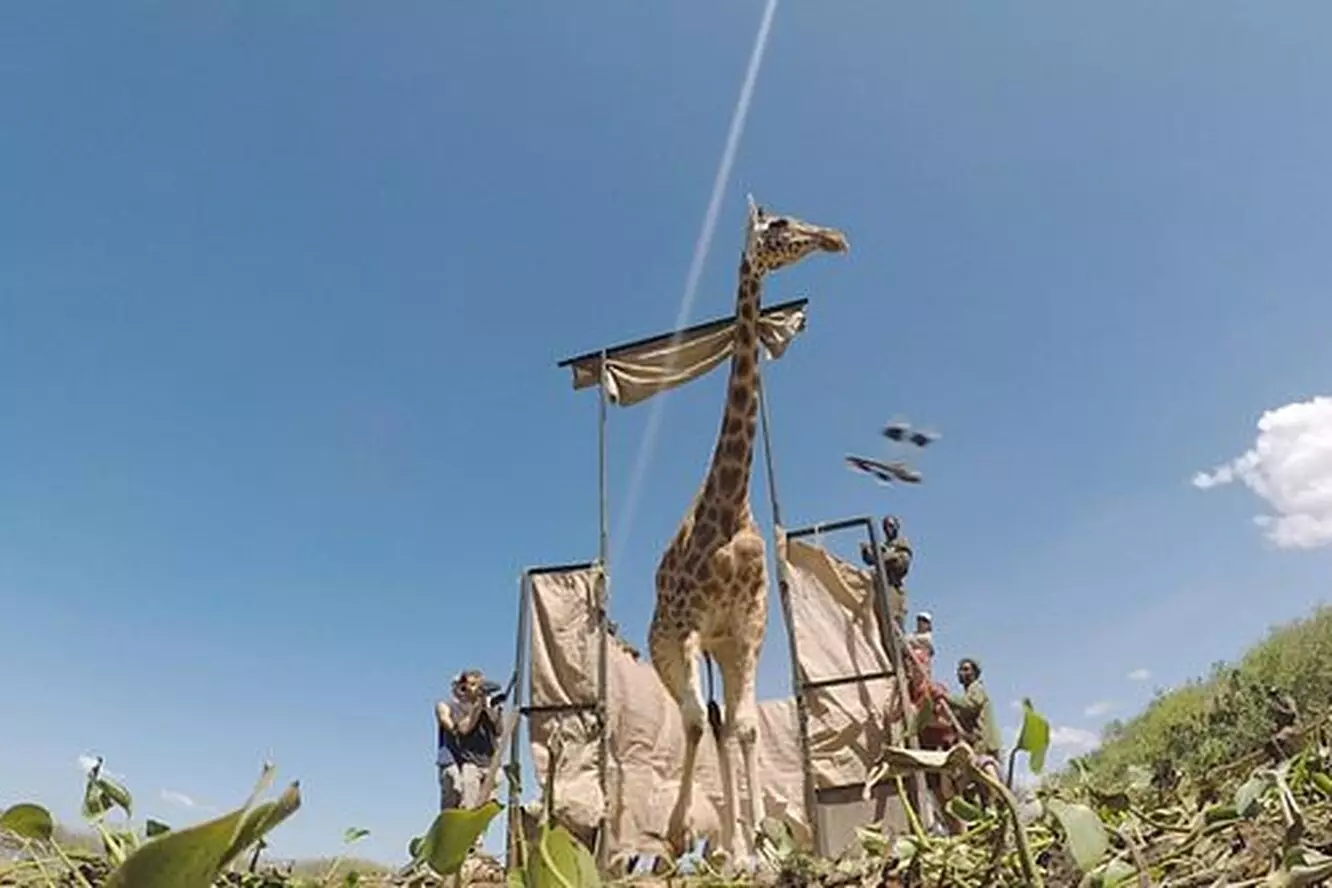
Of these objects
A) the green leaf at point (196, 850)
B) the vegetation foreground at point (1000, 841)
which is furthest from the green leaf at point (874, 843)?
the green leaf at point (196, 850)

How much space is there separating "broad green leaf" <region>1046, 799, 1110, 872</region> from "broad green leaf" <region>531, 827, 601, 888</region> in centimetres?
25

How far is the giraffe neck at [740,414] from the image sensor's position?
22.7 feet

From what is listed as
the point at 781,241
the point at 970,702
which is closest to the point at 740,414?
the point at 781,241

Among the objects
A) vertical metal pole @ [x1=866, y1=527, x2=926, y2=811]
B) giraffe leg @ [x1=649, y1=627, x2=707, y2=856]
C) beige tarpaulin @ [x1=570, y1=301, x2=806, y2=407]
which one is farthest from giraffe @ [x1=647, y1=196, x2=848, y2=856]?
beige tarpaulin @ [x1=570, y1=301, x2=806, y2=407]

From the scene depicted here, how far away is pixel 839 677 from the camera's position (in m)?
6.85

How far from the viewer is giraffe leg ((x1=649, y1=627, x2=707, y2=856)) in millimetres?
6395

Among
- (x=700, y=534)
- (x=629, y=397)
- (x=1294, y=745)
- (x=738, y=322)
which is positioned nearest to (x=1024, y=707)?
(x=1294, y=745)

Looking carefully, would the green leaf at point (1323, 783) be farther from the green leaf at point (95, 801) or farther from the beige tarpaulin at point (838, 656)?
the beige tarpaulin at point (838, 656)

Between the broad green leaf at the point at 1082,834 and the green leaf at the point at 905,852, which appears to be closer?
the broad green leaf at the point at 1082,834

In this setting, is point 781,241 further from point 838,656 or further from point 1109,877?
point 1109,877

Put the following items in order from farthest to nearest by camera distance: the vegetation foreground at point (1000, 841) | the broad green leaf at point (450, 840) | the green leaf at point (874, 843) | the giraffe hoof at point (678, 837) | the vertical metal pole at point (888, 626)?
the giraffe hoof at point (678, 837) < the vertical metal pole at point (888, 626) < the green leaf at point (874, 843) < the broad green leaf at point (450, 840) < the vegetation foreground at point (1000, 841)

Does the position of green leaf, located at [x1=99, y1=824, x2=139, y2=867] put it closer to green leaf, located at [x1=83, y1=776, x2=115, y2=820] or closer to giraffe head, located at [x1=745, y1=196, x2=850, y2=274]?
green leaf, located at [x1=83, y1=776, x2=115, y2=820]

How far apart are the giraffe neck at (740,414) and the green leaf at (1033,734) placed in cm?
611

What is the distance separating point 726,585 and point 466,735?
3196mm
